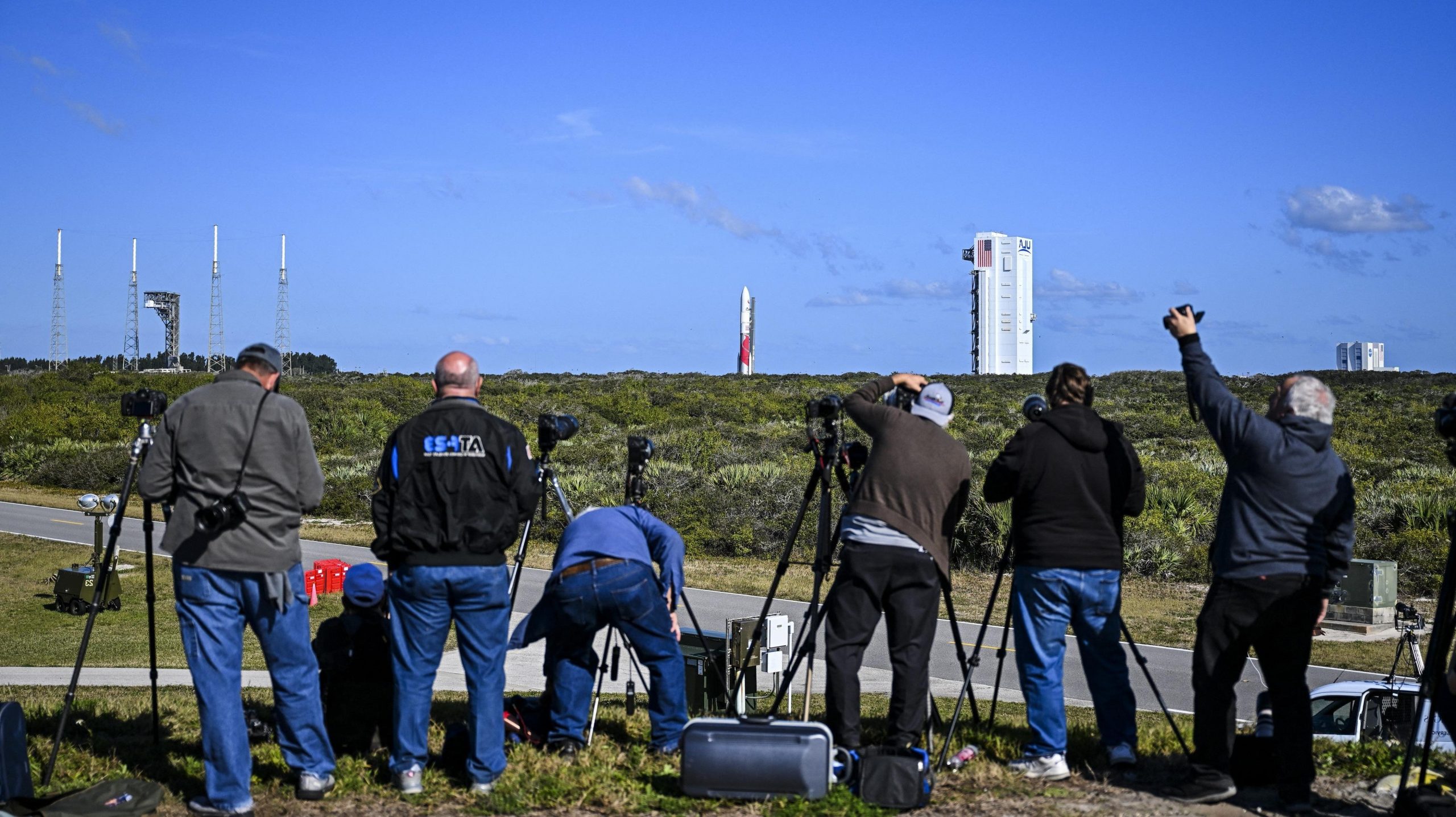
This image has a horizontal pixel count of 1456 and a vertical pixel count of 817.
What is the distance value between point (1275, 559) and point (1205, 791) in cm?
103

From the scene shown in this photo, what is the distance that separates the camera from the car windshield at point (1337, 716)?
8102 mm

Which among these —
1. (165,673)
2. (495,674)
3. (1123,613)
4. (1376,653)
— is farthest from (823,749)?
(1123,613)

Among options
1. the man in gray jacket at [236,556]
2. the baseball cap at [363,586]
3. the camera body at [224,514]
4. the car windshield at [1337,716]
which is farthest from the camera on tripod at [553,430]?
the car windshield at [1337,716]

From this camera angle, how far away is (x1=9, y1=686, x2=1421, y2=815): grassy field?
527 cm

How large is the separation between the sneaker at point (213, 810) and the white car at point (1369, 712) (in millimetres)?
6439

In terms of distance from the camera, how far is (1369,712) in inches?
323

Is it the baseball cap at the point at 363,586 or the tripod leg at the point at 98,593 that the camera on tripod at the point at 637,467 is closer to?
the baseball cap at the point at 363,586

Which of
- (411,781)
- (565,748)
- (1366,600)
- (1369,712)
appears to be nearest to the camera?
(411,781)

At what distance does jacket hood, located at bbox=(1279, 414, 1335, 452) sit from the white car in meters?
3.67

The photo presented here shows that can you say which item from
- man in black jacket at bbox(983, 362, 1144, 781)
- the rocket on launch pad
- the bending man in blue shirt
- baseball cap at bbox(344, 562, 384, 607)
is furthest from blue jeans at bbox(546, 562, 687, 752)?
the rocket on launch pad

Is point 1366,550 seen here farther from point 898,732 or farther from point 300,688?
point 300,688

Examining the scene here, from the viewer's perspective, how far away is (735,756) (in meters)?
5.22

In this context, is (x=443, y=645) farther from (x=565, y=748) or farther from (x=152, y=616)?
(x=152, y=616)

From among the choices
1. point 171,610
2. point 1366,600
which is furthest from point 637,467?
point 1366,600
